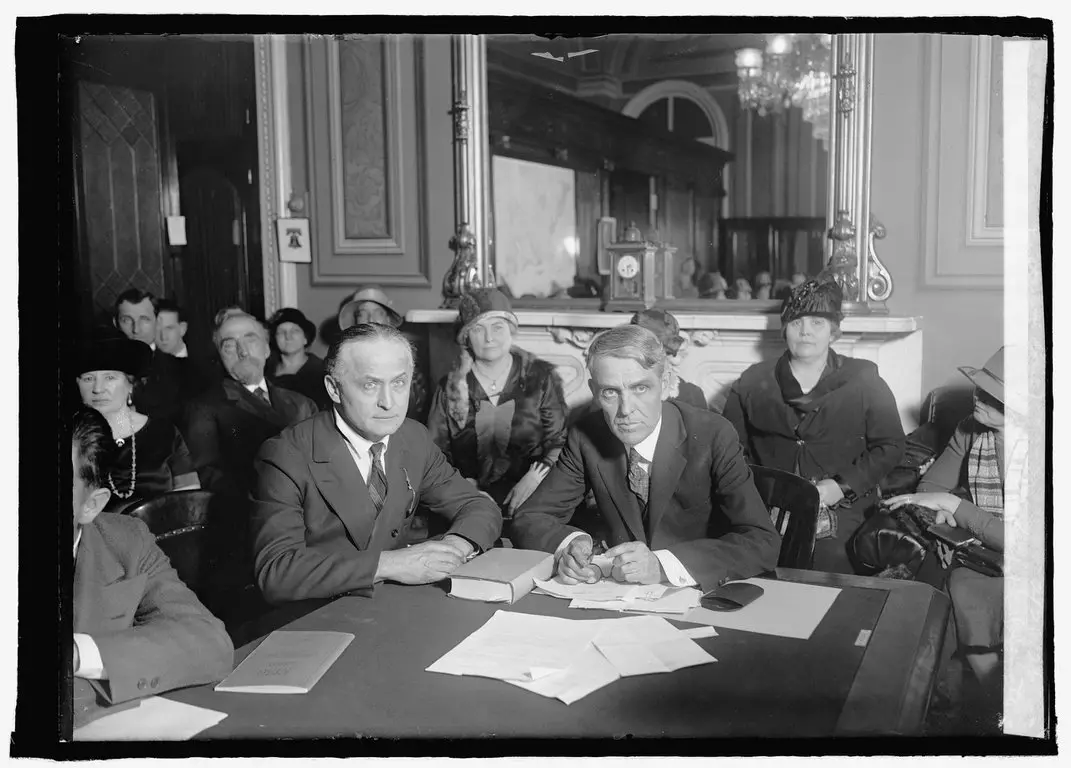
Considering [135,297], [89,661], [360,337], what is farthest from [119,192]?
[89,661]

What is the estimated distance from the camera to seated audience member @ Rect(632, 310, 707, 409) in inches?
113

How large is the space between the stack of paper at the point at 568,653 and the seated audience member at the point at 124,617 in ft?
1.72

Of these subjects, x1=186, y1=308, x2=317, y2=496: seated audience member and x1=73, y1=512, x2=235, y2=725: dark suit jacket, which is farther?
x1=186, y1=308, x2=317, y2=496: seated audience member

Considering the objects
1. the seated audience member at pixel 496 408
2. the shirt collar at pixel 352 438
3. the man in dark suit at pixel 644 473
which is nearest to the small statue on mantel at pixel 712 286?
the man in dark suit at pixel 644 473

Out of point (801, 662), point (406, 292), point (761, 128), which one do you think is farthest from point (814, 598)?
point (406, 292)

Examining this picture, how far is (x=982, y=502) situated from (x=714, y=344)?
2.71 feet

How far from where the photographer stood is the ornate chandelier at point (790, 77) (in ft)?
9.04

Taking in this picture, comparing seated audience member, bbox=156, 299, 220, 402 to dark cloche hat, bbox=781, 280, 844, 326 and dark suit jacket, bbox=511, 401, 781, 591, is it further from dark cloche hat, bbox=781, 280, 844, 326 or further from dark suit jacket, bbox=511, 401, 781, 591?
dark cloche hat, bbox=781, 280, 844, 326

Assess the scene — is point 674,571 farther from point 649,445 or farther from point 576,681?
point 576,681

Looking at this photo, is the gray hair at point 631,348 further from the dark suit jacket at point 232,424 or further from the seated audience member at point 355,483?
the dark suit jacket at point 232,424

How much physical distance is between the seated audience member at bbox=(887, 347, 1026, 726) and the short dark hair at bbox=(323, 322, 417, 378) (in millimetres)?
1493

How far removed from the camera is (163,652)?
81.0 inches

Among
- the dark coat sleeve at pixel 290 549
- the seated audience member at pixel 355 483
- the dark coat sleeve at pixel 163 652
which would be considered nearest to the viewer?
the dark coat sleeve at pixel 163 652

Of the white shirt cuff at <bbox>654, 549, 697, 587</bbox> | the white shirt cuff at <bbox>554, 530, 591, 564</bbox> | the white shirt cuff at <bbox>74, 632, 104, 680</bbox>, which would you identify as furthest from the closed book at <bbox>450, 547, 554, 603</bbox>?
the white shirt cuff at <bbox>74, 632, 104, 680</bbox>
